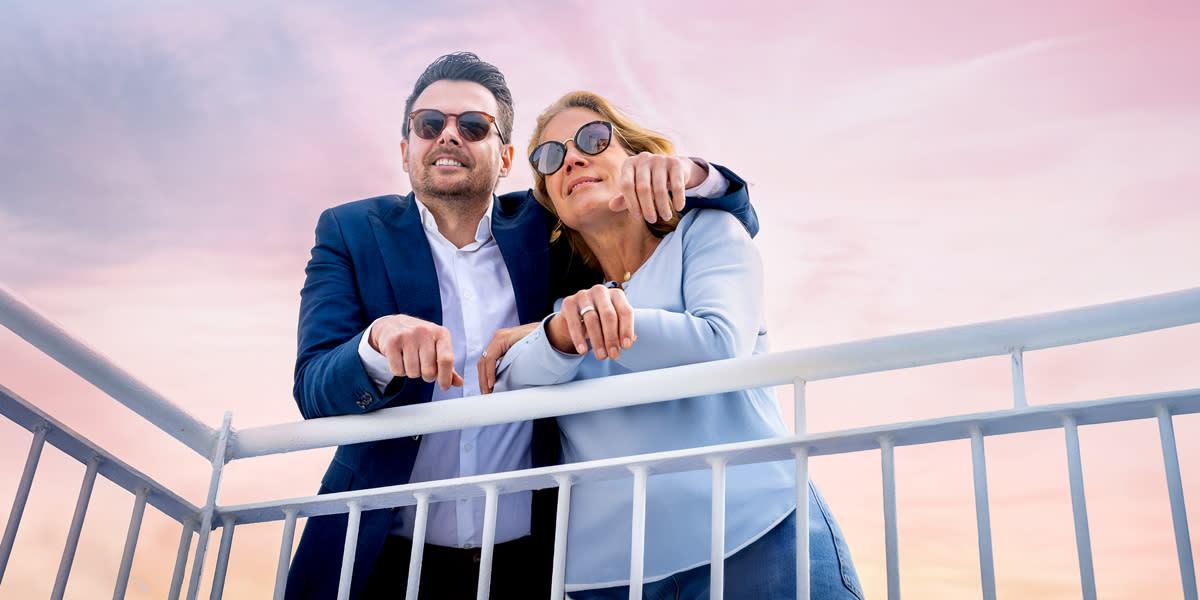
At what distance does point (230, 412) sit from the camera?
202cm

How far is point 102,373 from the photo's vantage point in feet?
5.87

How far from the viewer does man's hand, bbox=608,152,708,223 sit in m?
1.83

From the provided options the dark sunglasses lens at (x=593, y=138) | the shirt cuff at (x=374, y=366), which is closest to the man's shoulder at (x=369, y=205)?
the dark sunglasses lens at (x=593, y=138)

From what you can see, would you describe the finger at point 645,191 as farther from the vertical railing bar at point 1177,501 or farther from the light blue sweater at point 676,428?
the vertical railing bar at point 1177,501

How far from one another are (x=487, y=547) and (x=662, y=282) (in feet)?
2.04

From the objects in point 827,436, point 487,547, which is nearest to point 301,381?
point 487,547

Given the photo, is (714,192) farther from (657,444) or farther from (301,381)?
(301,381)

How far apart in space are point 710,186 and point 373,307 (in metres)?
0.79

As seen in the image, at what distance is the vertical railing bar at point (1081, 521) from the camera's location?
1.25 m

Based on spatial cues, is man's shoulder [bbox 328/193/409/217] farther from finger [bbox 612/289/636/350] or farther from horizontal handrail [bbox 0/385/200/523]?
finger [bbox 612/289/636/350]

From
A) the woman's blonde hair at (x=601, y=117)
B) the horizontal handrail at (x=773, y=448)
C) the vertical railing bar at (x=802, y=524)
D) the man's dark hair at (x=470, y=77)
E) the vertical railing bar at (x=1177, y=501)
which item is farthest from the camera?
the man's dark hair at (x=470, y=77)

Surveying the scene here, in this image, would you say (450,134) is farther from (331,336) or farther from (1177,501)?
(1177,501)

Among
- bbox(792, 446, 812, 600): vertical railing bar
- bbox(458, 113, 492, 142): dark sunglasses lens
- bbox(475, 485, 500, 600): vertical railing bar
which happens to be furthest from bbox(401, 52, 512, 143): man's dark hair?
bbox(792, 446, 812, 600): vertical railing bar

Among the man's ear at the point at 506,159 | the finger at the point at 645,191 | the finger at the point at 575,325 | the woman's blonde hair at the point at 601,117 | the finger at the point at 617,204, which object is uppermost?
the man's ear at the point at 506,159
